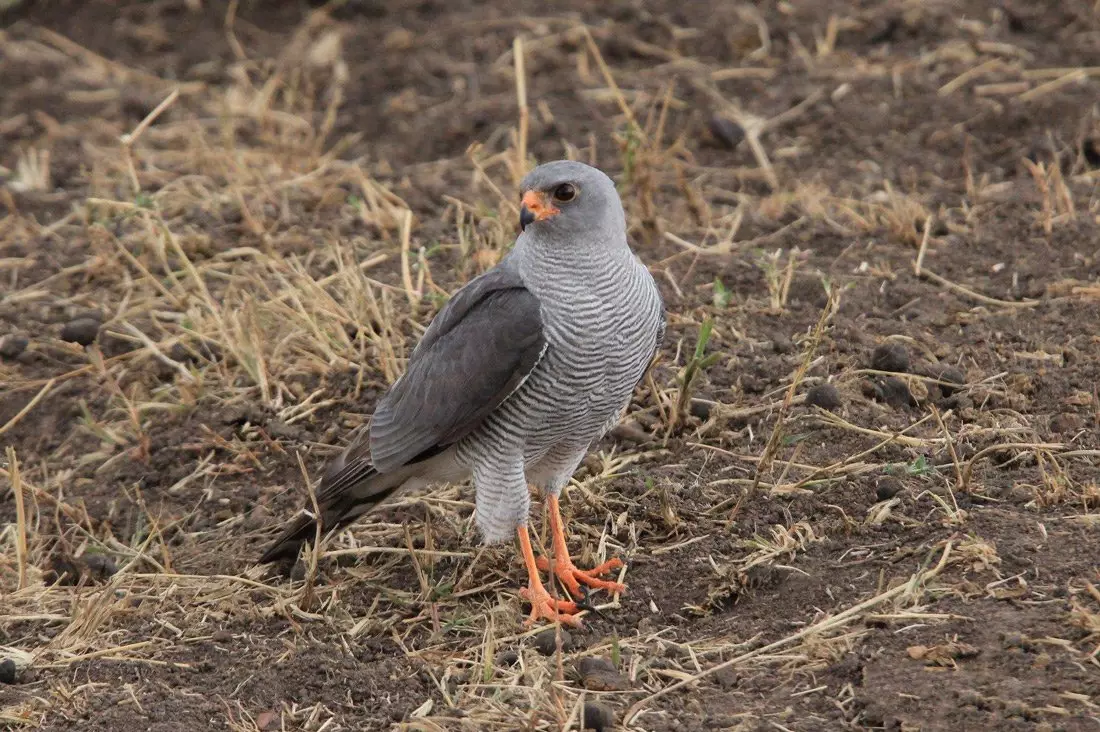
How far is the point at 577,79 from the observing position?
8.15 m

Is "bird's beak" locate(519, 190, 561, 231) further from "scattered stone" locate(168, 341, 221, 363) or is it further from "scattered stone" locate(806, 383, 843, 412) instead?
"scattered stone" locate(168, 341, 221, 363)

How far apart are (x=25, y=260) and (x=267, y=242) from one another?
1.21 m

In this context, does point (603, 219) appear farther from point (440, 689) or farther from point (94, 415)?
point (94, 415)

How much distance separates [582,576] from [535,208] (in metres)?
1.19

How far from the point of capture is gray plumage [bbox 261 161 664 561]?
14.5 ft

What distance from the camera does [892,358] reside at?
5.31 metres

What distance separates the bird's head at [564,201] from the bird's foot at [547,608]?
112cm

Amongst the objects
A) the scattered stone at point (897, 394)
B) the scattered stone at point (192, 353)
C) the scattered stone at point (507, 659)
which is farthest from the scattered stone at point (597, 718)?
the scattered stone at point (192, 353)

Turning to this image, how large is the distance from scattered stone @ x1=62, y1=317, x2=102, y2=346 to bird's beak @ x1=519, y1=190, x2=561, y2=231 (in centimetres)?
258

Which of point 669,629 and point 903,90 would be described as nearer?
point 669,629

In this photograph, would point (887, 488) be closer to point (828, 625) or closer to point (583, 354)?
point (828, 625)

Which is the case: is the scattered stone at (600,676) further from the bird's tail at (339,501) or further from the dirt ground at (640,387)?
the bird's tail at (339,501)

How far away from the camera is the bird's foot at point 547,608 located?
15.1ft

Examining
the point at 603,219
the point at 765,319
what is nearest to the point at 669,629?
the point at 603,219
